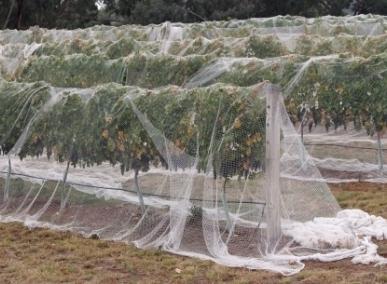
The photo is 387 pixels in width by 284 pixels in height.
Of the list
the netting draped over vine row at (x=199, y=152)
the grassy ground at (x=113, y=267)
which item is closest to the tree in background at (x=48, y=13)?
the netting draped over vine row at (x=199, y=152)

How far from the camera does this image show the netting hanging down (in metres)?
5.07

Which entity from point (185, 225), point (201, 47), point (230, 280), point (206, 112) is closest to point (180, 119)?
point (206, 112)

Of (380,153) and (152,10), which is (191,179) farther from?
(152,10)

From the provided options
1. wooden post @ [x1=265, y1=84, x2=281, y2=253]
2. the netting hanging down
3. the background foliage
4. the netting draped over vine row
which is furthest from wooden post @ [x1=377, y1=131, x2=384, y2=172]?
the background foliage

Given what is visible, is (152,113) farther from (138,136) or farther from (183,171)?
(183,171)

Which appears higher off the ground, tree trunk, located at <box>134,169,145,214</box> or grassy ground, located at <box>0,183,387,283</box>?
tree trunk, located at <box>134,169,145,214</box>

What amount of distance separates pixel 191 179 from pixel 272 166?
0.64 metres

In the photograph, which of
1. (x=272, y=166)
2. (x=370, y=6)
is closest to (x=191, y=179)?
(x=272, y=166)

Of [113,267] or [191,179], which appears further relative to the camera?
[191,179]

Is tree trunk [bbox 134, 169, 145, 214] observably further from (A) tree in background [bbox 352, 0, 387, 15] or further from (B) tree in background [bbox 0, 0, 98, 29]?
(B) tree in background [bbox 0, 0, 98, 29]

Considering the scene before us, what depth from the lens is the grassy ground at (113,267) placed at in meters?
4.57

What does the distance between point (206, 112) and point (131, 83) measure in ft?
11.2

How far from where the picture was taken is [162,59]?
8359 millimetres

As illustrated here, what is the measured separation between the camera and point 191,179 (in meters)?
5.23
